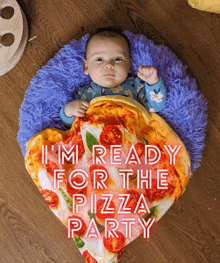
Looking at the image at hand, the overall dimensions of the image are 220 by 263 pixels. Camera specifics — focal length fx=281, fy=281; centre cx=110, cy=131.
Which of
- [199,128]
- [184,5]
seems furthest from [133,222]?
[184,5]

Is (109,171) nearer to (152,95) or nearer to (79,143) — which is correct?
(79,143)

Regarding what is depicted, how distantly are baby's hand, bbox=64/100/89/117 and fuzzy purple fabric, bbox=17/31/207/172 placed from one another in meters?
0.06

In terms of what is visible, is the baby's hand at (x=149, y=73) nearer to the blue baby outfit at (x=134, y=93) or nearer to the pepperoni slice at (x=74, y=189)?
the blue baby outfit at (x=134, y=93)

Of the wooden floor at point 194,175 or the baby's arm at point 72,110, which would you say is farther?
the wooden floor at point 194,175

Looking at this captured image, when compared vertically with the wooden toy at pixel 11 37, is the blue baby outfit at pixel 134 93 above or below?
below

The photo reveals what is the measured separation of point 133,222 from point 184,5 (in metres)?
0.71

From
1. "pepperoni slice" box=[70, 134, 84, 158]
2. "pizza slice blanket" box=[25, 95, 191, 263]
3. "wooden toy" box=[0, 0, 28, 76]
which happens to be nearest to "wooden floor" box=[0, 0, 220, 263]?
"wooden toy" box=[0, 0, 28, 76]

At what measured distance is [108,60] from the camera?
779mm

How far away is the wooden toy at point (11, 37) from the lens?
2.94ft

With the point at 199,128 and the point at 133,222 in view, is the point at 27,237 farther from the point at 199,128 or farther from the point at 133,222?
the point at 199,128

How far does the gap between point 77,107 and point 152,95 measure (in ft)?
0.70

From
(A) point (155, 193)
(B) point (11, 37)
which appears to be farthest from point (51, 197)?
(B) point (11, 37)

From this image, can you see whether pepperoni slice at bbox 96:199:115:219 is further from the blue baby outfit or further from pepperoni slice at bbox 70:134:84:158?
the blue baby outfit

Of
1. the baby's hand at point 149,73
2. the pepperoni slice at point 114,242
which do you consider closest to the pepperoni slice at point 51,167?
the pepperoni slice at point 114,242
